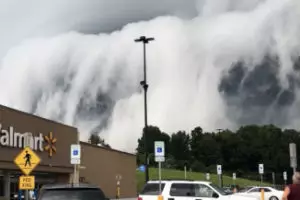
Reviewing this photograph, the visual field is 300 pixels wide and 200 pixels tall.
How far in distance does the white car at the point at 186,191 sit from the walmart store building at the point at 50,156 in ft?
52.9

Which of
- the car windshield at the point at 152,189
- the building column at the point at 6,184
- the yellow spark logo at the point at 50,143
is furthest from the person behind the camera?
the yellow spark logo at the point at 50,143

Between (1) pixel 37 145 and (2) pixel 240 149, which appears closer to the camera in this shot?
(1) pixel 37 145

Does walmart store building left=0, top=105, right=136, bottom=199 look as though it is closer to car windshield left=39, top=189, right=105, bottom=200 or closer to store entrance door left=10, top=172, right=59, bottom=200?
store entrance door left=10, top=172, right=59, bottom=200

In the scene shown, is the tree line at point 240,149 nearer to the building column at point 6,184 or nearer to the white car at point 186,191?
the building column at point 6,184

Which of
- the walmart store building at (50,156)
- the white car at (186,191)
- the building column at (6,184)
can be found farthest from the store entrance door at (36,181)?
the white car at (186,191)

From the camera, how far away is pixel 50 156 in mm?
47875

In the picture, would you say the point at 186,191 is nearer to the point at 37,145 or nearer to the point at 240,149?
the point at 37,145

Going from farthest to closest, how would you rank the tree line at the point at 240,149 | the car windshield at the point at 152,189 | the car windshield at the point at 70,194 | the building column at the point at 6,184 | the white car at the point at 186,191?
the tree line at the point at 240,149, the building column at the point at 6,184, the car windshield at the point at 152,189, the white car at the point at 186,191, the car windshield at the point at 70,194

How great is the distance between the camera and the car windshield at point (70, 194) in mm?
15695

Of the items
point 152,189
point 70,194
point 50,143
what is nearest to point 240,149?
point 50,143

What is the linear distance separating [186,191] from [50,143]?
80.6ft

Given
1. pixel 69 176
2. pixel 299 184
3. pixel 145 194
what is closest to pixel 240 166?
pixel 69 176

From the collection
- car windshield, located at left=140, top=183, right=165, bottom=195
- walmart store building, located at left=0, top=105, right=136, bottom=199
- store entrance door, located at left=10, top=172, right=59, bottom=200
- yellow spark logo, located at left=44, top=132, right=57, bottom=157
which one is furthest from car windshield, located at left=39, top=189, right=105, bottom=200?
yellow spark logo, located at left=44, top=132, right=57, bottom=157

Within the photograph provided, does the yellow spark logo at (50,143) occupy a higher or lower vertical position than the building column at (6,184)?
higher
